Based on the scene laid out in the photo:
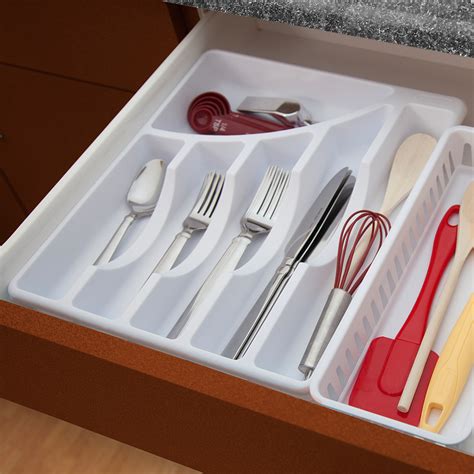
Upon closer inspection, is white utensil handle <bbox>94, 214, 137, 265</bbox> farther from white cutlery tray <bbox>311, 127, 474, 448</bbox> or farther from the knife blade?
white cutlery tray <bbox>311, 127, 474, 448</bbox>

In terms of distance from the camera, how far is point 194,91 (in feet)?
3.75

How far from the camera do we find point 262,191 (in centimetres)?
101

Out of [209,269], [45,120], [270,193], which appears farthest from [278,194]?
[45,120]

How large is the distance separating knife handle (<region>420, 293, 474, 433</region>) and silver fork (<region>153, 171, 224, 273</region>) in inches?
12.9

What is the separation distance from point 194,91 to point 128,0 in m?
0.19

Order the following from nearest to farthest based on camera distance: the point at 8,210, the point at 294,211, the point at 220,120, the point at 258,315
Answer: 1. the point at 258,315
2. the point at 294,211
3. the point at 220,120
4. the point at 8,210

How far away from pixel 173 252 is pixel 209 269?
1.9 inches

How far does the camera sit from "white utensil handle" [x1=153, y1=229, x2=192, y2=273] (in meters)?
0.96

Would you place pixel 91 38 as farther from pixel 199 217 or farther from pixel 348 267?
pixel 348 267

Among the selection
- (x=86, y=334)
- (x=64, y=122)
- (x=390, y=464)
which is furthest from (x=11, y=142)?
(x=390, y=464)

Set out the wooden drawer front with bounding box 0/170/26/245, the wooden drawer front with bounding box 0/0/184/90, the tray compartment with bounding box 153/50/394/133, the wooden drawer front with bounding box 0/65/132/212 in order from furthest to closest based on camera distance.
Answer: the wooden drawer front with bounding box 0/170/26/245, the wooden drawer front with bounding box 0/65/132/212, the wooden drawer front with bounding box 0/0/184/90, the tray compartment with bounding box 153/50/394/133

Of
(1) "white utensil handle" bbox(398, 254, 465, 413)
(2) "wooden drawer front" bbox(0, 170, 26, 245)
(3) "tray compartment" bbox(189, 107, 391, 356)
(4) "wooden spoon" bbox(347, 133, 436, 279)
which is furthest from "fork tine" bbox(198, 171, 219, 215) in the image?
Answer: (2) "wooden drawer front" bbox(0, 170, 26, 245)

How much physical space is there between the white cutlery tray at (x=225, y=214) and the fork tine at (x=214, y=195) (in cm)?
2

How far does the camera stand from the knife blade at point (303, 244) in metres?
0.87
